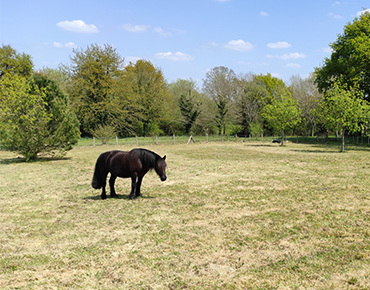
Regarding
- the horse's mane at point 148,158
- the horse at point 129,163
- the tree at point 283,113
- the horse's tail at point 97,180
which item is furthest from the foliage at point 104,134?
the horse's mane at point 148,158

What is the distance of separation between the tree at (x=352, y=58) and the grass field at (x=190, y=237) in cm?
2657

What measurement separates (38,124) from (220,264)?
17681 millimetres

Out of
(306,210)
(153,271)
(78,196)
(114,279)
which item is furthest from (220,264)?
(78,196)

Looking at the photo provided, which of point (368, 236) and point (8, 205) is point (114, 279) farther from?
point (8, 205)

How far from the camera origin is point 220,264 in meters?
4.66

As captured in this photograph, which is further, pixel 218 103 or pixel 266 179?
pixel 218 103

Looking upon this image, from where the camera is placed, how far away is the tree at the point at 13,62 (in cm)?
4169

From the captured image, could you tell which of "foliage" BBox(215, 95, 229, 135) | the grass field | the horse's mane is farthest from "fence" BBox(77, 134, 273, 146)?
the horse's mane

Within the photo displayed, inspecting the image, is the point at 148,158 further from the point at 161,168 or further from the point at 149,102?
the point at 149,102

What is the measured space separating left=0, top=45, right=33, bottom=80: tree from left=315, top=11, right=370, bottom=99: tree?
135ft

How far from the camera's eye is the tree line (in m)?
19.1

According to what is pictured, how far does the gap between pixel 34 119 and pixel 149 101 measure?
28726 mm

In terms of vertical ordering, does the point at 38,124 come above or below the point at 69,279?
above

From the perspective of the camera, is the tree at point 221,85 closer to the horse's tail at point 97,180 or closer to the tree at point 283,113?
the tree at point 283,113
